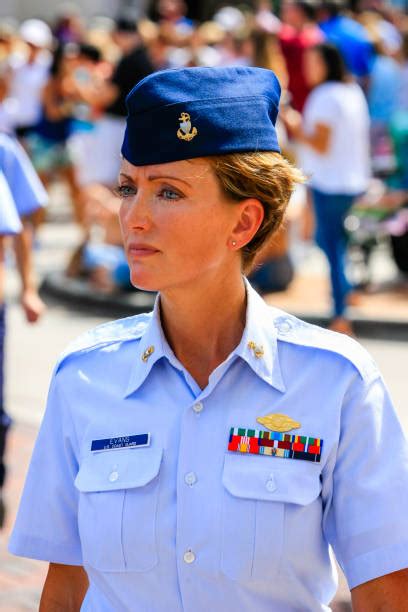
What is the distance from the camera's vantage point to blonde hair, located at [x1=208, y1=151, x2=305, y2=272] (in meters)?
2.32

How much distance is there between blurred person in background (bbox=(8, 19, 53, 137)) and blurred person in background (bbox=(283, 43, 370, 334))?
580 cm

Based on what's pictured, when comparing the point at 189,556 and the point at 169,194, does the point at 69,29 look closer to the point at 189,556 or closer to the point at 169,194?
the point at 169,194

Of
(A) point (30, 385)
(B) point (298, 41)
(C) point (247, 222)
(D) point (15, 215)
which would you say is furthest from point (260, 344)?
(B) point (298, 41)

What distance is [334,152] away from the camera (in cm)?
972

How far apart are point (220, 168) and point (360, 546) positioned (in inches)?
28.0

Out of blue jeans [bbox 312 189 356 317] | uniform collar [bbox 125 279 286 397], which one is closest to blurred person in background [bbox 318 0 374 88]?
blue jeans [bbox 312 189 356 317]

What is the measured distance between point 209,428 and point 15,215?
3.53 meters

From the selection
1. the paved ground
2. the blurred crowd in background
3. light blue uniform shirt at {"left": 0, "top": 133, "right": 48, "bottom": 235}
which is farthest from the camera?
the blurred crowd in background

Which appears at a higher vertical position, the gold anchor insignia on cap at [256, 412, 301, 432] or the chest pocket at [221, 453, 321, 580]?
the gold anchor insignia on cap at [256, 412, 301, 432]

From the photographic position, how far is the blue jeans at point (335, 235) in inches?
376

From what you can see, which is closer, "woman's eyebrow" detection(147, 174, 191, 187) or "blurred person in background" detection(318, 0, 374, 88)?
"woman's eyebrow" detection(147, 174, 191, 187)

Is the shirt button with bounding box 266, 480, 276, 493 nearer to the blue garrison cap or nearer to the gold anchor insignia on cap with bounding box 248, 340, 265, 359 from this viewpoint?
the gold anchor insignia on cap with bounding box 248, 340, 265, 359

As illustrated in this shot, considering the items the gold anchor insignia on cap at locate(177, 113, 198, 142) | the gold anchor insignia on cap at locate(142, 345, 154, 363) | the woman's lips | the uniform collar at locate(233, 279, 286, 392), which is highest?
the gold anchor insignia on cap at locate(177, 113, 198, 142)

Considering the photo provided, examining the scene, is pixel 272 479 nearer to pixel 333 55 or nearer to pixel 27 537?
pixel 27 537
